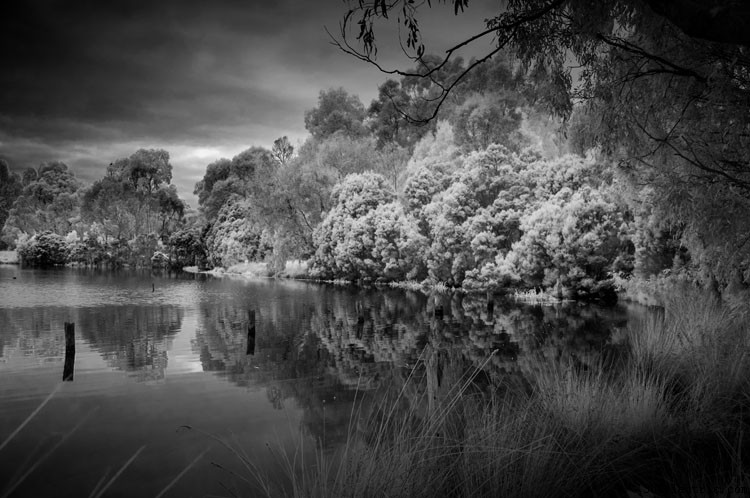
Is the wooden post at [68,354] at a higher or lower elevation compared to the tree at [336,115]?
lower

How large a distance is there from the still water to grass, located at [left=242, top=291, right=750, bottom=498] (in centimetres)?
59

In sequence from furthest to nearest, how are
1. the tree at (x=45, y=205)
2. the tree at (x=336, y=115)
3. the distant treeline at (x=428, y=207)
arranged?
the tree at (x=45, y=205) < the tree at (x=336, y=115) < the distant treeline at (x=428, y=207)

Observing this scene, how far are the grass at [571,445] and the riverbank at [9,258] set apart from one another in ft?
289

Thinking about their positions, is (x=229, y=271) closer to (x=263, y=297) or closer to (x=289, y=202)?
(x=289, y=202)

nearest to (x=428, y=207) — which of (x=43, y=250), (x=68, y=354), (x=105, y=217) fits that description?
(x=68, y=354)

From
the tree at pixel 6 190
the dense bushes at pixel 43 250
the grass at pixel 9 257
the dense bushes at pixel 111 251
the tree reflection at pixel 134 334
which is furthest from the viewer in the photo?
the tree at pixel 6 190

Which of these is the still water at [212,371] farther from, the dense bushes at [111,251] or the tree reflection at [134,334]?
the dense bushes at [111,251]

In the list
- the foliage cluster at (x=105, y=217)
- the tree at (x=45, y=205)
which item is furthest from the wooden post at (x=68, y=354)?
the tree at (x=45, y=205)

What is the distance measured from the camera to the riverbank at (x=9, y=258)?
7719cm

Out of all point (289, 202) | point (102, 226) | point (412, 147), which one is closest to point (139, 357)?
point (289, 202)

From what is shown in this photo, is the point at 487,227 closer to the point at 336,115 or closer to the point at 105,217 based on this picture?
the point at 336,115

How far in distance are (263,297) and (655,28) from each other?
99.2 feet

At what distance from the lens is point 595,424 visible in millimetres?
5422

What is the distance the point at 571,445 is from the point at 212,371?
37.5ft
